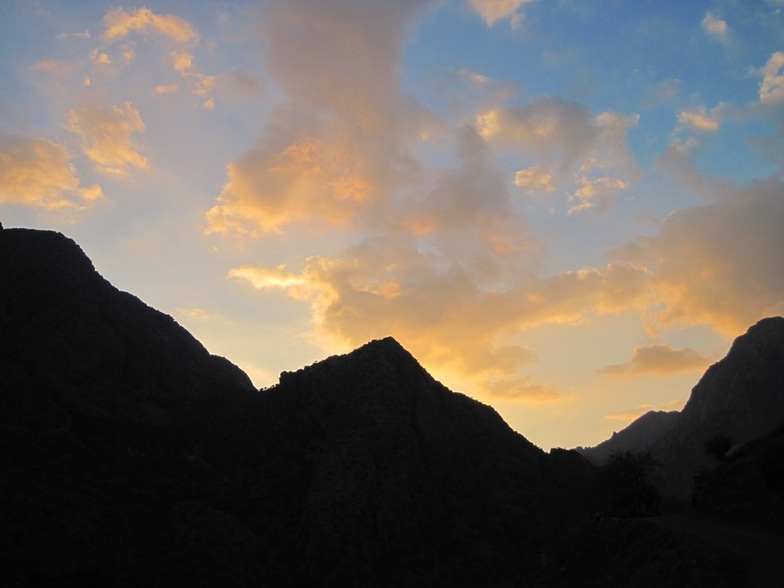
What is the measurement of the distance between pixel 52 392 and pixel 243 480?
822 inches

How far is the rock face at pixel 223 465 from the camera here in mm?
46719

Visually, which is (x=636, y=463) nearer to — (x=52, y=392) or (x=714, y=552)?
(x=714, y=552)

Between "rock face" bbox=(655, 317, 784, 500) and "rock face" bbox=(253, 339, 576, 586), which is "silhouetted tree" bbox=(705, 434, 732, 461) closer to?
"rock face" bbox=(253, 339, 576, 586)

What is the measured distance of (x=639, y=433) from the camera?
5640 inches

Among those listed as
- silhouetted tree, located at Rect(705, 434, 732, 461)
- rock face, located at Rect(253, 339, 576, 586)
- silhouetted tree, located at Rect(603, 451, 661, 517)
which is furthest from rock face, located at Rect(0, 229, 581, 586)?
silhouetted tree, located at Rect(705, 434, 732, 461)

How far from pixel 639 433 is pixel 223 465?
111 m

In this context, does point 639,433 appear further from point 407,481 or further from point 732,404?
point 407,481

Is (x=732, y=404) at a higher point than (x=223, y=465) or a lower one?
higher

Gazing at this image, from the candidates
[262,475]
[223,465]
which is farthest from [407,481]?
[223,465]

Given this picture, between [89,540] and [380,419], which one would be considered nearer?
[89,540]

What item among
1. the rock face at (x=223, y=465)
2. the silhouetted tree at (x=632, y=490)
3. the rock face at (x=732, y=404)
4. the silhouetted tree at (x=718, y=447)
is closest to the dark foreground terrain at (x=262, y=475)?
the rock face at (x=223, y=465)

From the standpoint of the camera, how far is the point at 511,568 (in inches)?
2227

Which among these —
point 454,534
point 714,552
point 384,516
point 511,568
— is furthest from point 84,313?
point 714,552

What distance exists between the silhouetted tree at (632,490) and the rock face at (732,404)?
113 feet
